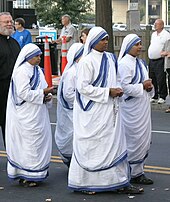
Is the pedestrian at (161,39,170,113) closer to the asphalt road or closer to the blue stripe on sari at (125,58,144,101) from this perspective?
the asphalt road

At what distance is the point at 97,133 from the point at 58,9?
32.8 metres

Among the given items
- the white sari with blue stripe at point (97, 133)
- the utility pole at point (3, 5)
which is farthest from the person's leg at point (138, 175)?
the utility pole at point (3, 5)

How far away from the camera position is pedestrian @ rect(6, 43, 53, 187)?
8.59 m

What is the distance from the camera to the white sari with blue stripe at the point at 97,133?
7992 mm

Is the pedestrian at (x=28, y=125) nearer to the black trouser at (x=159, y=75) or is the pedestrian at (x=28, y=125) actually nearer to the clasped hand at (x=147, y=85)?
the clasped hand at (x=147, y=85)

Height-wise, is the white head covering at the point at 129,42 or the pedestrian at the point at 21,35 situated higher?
the white head covering at the point at 129,42

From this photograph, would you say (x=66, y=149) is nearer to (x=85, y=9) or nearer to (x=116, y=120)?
(x=116, y=120)

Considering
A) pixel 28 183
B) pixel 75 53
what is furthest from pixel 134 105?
pixel 28 183

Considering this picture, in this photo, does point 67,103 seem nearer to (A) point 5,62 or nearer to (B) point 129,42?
(A) point 5,62

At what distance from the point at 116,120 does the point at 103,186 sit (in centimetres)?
74

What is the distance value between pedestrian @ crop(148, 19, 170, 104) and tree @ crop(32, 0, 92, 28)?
914 inches

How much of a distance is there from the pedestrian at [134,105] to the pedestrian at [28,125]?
90 centimetres

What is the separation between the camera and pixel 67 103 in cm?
927

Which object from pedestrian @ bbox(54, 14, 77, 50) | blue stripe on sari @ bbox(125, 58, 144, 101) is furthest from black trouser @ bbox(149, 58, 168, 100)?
blue stripe on sari @ bbox(125, 58, 144, 101)
